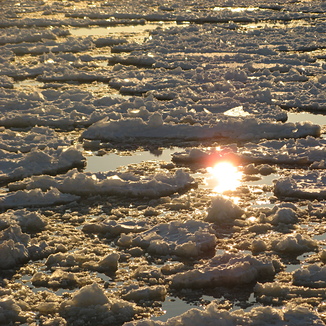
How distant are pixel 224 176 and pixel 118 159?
5.32 feet

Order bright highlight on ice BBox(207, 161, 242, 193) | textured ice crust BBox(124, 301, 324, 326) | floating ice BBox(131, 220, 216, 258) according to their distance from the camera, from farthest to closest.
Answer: bright highlight on ice BBox(207, 161, 242, 193)
floating ice BBox(131, 220, 216, 258)
textured ice crust BBox(124, 301, 324, 326)

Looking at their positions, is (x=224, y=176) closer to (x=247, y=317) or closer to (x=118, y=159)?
(x=118, y=159)

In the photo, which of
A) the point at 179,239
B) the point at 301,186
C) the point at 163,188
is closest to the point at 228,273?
the point at 179,239

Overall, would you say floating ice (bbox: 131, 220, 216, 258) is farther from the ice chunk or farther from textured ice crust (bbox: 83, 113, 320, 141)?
textured ice crust (bbox: 83, 113, 320, 141)

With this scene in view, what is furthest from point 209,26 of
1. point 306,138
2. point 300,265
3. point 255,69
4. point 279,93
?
point 300,265

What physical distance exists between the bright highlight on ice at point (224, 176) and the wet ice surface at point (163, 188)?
0.03m

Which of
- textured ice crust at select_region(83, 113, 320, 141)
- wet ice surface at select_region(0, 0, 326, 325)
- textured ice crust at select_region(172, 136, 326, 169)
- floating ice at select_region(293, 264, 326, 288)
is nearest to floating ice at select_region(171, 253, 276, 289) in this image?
wet ice surface at select_region(0, 0, 326, 325)

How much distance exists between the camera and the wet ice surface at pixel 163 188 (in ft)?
19.2

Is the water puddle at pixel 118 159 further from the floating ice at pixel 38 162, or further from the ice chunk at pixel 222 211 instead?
the ice chunk at pixel 222 211

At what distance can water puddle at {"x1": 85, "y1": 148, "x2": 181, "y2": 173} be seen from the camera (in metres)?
9.34

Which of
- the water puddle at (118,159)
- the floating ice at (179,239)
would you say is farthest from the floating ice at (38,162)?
the floating ice at (179,239)

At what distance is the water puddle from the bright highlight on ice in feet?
2.51

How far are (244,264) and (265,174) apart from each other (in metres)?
2.97

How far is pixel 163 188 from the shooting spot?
8344mm
